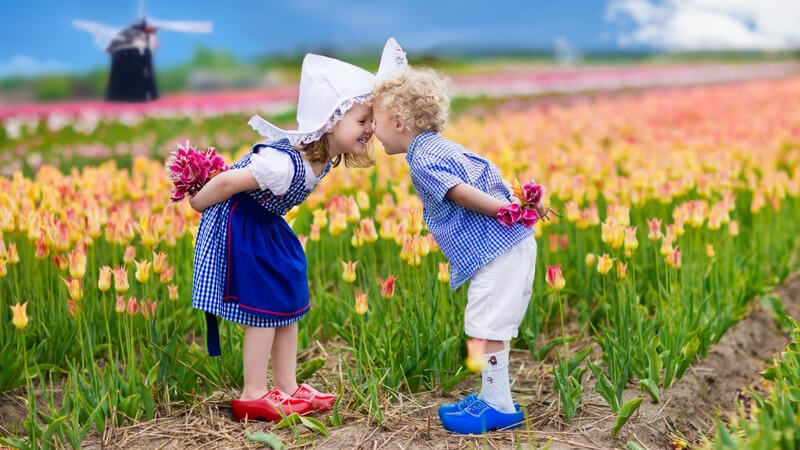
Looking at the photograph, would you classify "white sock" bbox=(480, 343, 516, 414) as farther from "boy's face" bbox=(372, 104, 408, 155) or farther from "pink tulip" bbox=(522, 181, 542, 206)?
"boy's face" bbox=(372, 104, 408, 155)

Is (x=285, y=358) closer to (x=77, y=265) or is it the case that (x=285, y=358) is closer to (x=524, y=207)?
(x=77, y=265)

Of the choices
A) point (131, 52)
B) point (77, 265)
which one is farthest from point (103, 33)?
point (77, 265)

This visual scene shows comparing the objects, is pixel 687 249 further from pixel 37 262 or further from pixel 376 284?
pixel 37 262

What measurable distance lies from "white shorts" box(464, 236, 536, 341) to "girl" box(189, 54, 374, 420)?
572mm

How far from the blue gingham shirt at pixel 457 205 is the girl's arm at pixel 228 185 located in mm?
514

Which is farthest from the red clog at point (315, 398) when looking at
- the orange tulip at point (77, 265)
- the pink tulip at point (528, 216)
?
the pink tulip at point (528, 216)

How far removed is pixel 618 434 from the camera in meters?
2.97

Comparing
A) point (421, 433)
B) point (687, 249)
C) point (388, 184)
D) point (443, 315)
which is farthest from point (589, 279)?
point (388, 184)

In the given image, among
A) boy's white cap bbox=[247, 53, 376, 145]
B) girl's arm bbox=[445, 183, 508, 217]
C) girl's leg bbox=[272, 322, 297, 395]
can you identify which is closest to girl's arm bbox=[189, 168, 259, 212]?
boy's white cap bbox=[247, 53, 376, 145]

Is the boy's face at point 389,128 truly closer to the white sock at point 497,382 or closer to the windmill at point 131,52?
the white sock at point 497,382

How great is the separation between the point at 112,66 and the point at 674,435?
2.88 meters

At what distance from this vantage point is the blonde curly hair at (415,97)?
278cm

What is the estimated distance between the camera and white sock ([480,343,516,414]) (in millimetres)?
2848

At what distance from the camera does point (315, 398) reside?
3113mm
